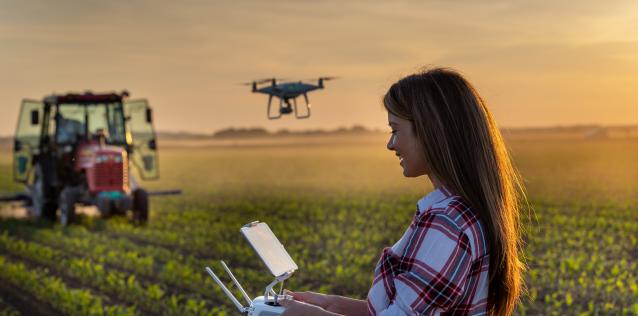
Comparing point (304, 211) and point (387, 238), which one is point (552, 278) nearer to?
point (387, 238)

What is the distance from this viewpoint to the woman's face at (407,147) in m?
2.22

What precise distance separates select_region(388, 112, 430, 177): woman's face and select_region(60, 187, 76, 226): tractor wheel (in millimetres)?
12567

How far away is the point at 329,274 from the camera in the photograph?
30.8 ft

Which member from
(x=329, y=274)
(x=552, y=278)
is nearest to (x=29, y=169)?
(x=329, y=274)

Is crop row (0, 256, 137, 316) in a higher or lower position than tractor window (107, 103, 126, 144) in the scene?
lower

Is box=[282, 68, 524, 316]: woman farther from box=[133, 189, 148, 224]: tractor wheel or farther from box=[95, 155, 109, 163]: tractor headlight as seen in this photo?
box=[133, 189, 148, 224]: tractor wheel

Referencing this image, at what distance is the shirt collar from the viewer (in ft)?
7.16

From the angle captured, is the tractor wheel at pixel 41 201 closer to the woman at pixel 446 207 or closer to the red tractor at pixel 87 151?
the red tractor at pixel 87 151

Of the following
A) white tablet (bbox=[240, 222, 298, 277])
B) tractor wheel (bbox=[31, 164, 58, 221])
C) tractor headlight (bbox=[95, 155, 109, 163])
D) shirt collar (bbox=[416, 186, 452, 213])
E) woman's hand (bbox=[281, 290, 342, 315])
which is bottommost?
tractor wheel (bbox=[31, 164, 58, 221])

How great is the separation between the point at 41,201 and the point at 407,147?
45.5 ft

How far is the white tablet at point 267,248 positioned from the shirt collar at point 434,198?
0.42 metres

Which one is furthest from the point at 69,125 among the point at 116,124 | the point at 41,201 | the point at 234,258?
the point at 234,258

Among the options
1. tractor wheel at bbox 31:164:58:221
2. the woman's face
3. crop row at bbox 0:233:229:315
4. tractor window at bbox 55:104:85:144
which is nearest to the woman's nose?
the woman's face

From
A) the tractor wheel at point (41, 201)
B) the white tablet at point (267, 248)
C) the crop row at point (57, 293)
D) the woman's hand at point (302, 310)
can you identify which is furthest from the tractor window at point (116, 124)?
the woman's hand at point (302, 310)
